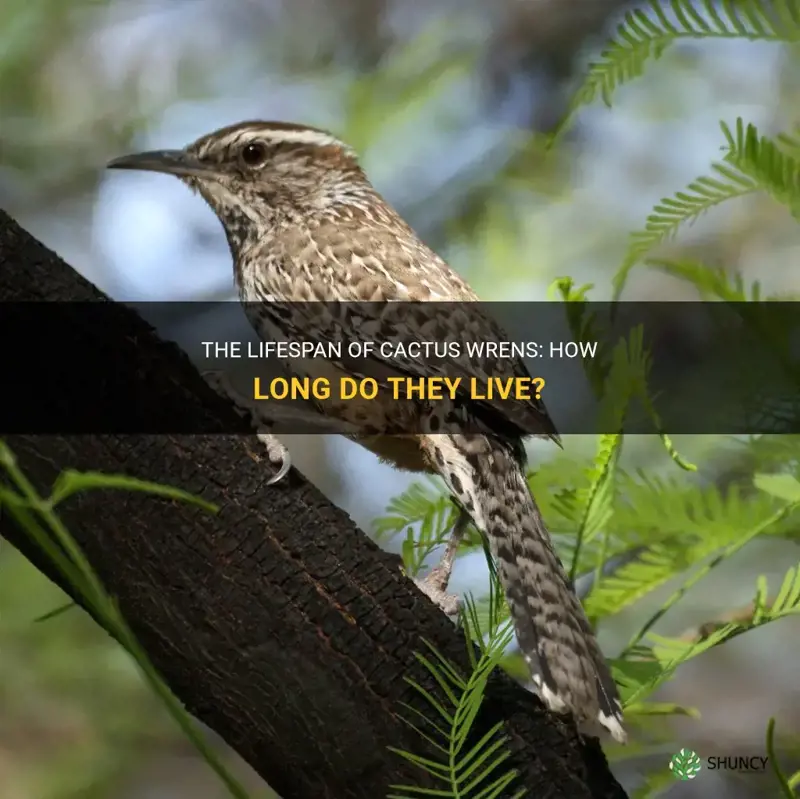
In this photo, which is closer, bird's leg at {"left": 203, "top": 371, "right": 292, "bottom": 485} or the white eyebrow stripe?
bird's leg at {"left": 203, "top": 371, "right": 292, "bottom": 485}

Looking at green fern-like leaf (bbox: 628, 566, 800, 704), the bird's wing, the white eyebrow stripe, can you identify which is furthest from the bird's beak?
green fern-like leaf (bbox: 628, 566, 800, 704)

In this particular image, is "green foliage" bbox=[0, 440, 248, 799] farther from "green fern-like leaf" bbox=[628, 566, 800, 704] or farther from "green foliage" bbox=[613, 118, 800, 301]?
"green foliage" bbox=[613, 118, 800, 301]

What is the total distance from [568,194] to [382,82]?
0.49 metres

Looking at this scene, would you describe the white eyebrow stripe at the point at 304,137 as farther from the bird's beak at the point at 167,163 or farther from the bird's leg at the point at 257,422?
the bird's leg at the point at 257,422

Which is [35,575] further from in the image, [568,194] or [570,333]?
[568,194]

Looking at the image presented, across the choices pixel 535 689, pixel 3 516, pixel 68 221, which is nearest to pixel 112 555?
pixel 3 516

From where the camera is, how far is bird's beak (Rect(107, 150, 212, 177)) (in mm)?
1556

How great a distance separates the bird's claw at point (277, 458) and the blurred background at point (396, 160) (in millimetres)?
347

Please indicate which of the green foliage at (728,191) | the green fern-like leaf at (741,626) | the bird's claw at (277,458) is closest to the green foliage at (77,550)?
the bird's claw at (277,458)

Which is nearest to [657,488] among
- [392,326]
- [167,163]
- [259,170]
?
[392,326]

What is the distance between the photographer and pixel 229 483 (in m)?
1.01

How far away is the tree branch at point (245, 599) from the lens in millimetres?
956

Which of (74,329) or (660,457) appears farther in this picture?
(660,457)

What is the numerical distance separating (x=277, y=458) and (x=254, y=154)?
0.77 m
